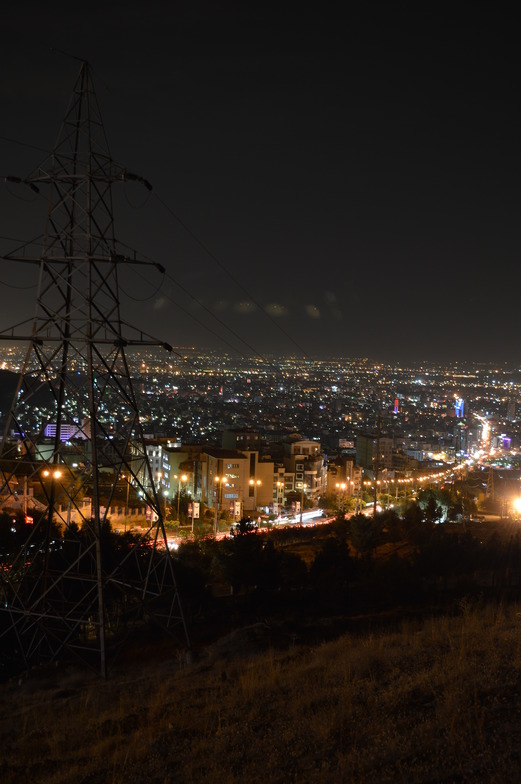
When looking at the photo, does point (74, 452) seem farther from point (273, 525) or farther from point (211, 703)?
point (273, 525)

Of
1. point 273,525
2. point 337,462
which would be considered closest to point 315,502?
point 337,462

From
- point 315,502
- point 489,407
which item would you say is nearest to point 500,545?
point 315,502

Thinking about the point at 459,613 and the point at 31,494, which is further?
the point at 31,494

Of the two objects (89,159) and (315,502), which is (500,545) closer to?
(89,159)

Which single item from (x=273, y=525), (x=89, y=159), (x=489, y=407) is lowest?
(x=273, y=525)

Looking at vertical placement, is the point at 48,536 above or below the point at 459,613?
above

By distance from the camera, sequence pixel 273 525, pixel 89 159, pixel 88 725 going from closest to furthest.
Answer: pixel 88 725, pixel 89 159, pixel 273 525

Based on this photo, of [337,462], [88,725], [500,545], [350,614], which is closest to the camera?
[88,725]
